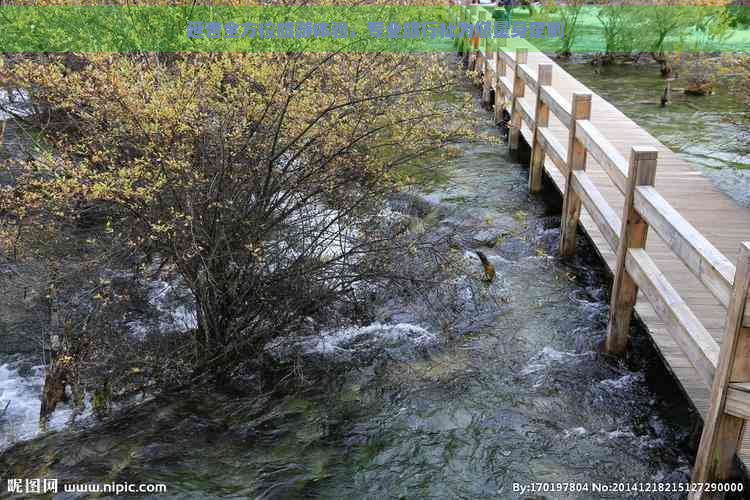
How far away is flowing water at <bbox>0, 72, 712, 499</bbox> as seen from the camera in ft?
16.2

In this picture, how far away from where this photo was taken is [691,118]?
13.1 m

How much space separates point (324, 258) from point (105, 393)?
2211mm

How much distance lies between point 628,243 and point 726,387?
1928 mm

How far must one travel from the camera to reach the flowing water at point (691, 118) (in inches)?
410

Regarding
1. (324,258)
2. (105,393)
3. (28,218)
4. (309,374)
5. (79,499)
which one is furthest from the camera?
(28,218)

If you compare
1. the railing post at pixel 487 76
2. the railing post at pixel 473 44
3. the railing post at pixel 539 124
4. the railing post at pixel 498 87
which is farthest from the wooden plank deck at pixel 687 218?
the railing post at pixel 473 44

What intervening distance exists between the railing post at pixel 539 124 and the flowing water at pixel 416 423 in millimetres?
2939

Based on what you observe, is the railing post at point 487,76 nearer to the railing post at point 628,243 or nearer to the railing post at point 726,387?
the railing post at point 628,243

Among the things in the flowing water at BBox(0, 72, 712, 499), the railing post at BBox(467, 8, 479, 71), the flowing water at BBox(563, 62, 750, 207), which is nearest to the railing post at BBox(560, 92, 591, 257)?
the flowing water at BBox(0, 72, 712, 499)

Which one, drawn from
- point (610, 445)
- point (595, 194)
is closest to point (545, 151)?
point (595, 194)

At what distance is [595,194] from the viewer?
6848 millimetres

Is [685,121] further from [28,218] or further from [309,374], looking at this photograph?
[28,218]

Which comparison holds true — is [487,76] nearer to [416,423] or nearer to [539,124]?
[539,124]

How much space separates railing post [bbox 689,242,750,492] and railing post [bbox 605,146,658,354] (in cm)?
171
